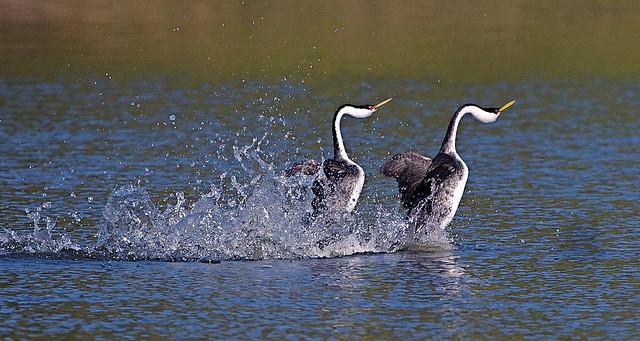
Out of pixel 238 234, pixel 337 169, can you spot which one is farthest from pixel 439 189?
pixel 238 234

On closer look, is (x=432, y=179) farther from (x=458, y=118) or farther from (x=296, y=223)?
(x=296, y=223)

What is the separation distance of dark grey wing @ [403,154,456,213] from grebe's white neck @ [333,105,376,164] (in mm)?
742

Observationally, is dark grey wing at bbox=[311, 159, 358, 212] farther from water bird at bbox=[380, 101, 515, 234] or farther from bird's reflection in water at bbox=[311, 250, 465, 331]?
bird's reflection in water at bbox=[311, 250, 465, 331]

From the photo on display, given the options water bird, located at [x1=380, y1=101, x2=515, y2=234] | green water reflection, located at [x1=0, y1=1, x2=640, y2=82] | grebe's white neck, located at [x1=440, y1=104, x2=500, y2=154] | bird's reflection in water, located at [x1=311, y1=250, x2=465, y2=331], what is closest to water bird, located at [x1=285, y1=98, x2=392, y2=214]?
water bird, located at [x1=380, y1=101, x2=515, y2=234]

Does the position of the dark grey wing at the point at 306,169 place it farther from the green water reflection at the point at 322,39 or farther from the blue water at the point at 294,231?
the green water reflection at the point at 322,39

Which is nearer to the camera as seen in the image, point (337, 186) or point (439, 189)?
point (439, 189)

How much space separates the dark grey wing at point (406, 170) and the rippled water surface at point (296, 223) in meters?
0.44

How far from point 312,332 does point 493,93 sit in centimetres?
1261

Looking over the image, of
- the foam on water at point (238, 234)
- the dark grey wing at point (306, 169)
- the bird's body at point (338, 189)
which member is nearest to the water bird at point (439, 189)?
the foam on water at point (238, 234)

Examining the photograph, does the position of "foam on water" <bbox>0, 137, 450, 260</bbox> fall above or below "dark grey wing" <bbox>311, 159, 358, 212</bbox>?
below

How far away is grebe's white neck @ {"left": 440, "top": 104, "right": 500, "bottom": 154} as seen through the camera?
12.5 metres

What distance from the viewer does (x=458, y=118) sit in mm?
12625

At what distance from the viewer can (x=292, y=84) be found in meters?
22.4

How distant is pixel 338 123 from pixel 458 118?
3.85 ft
